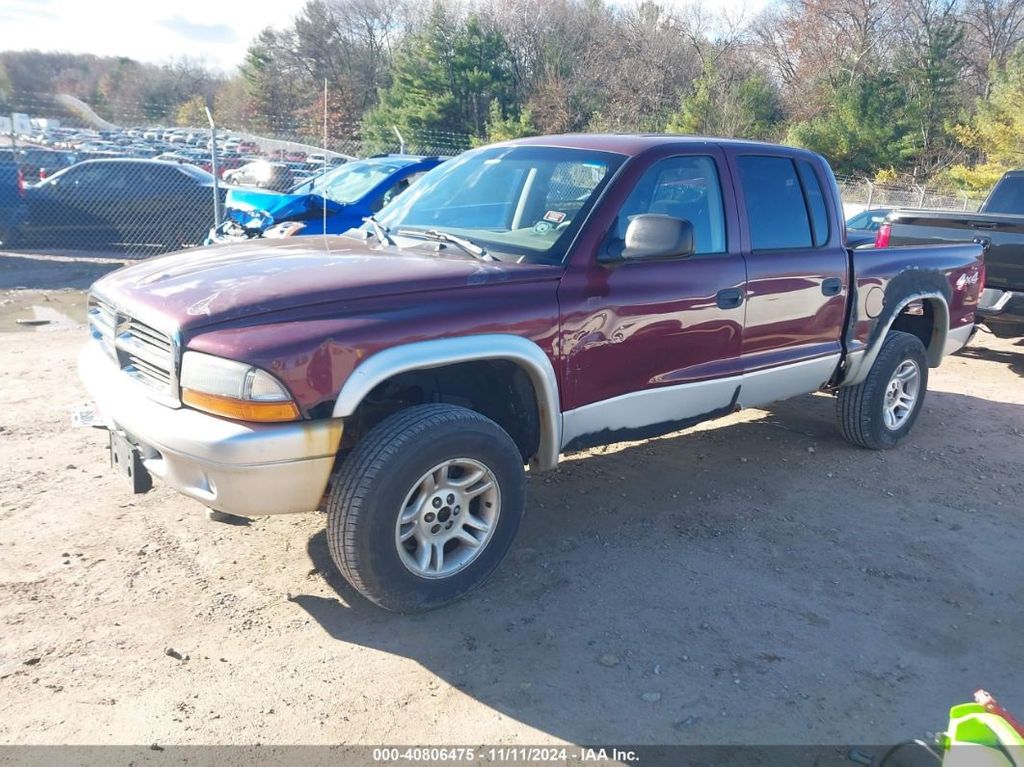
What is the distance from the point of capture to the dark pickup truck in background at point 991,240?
758cm

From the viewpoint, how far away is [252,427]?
9.46ft

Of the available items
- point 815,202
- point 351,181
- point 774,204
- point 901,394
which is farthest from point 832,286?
point 351,181

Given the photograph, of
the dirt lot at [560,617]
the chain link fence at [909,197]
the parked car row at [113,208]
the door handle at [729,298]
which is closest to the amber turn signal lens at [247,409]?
the dirt lot at [560,617]

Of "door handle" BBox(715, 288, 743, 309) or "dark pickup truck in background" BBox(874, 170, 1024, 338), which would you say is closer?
"door handle" BBox(715, 288, 743, 309)

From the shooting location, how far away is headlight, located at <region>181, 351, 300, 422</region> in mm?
2854

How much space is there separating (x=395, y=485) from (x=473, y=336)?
67 cm

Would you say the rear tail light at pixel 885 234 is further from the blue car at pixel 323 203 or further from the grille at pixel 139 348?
the grille at pixel 139 348

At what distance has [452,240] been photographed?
3857 millimetres

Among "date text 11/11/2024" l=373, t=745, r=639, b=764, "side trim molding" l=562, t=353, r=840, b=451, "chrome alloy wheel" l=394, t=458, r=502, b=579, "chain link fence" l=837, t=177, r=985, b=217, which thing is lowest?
"date text 11/11/2024" l=373, t=745, r=639, b=764

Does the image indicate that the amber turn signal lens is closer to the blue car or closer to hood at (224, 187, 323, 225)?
the blue car

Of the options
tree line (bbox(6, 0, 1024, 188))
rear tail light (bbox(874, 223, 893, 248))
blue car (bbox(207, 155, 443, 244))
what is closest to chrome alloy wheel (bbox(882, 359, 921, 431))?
rear tail light (bbox(874, 223, 893, 248))

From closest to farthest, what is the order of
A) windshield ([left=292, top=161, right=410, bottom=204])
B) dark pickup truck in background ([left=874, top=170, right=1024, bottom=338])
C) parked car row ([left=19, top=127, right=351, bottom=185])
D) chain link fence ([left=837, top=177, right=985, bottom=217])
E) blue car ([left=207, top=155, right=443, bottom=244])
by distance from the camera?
dark pickup truck in background ([left=874, top=170, right=1024, bottom=338]) → blue car ([left=207, top=155, right=443, bottom=244]) → windshield ([left=292, top=161, right=410, bottom=204]) → parked car row ([left=19, top=127, right=351, bottom=185]) → chain link fence ([left=837, top=177, right=985, bottom=217])

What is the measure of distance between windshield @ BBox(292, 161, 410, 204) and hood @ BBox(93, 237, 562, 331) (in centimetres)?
587

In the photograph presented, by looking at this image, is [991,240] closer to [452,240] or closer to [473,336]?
[452,240]
